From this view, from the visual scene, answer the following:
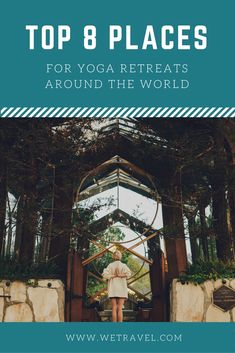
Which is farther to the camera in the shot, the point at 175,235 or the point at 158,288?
the point at 158,288

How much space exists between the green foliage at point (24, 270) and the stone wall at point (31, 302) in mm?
114

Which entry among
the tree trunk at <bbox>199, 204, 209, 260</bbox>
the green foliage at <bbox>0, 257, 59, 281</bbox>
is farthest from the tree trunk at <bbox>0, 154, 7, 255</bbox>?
the tree trunk at <bbox>199, 204, 209, 260</bbox>

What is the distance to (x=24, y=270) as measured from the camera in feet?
26.2

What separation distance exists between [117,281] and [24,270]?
1.85 metres

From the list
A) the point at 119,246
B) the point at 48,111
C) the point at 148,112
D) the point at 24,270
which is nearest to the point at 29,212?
the point at 24,270

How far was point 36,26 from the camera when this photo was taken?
19.9 ft

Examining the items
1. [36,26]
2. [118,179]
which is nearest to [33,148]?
[36,26]

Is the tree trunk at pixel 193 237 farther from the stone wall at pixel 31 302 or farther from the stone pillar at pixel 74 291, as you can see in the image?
the stone wall at pixel 31 302

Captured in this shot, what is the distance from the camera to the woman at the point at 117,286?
7668 millimetres

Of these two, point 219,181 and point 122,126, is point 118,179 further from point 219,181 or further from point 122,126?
point 219,181

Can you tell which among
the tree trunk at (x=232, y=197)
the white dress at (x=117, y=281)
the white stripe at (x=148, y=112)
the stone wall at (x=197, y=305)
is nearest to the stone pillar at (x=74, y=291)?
the white dress at (x=117, y=281)

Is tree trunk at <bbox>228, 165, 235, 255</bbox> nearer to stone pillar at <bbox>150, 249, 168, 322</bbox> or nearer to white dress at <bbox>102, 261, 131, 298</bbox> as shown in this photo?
stone pillar at <bbox>150, 249, 168, 322</bbox>

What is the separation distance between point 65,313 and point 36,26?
5.49 m

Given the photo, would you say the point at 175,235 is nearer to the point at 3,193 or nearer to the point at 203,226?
the point at 203,226
